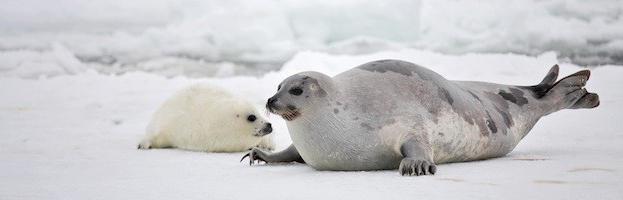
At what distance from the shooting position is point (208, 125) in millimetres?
4594

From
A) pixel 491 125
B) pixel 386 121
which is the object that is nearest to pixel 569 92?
pixel 491 125

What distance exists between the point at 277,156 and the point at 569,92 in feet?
5.04

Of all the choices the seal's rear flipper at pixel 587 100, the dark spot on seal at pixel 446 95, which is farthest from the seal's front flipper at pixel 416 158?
the seal's rear flipper at pixel 587 100

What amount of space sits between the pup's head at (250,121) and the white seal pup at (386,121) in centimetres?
107

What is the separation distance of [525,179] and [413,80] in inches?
32.1

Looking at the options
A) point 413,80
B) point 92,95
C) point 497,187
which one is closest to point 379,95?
point 413,80

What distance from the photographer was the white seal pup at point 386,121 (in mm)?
2928

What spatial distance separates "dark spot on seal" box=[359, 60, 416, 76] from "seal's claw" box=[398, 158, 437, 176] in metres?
0.63

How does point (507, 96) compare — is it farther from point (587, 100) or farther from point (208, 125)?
point (208, 125)

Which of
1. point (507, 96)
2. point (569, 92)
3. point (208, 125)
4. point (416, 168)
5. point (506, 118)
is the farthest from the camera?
point (208, 125)

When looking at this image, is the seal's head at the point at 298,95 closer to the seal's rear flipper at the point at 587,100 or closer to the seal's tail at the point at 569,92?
the seal's tail at the point at 569,92

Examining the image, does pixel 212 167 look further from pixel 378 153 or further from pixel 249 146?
pixel 249 146

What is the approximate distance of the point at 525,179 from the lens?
101 inches

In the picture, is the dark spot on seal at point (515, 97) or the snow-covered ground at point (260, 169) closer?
the snow-covered ground at point (260, 169)
